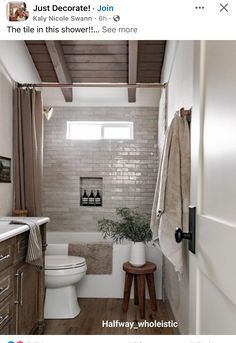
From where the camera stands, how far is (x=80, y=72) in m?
3.78

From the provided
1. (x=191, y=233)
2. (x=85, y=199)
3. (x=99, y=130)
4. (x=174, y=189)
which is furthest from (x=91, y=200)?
(x=191, y=233)

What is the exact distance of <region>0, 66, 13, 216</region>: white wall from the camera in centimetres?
267

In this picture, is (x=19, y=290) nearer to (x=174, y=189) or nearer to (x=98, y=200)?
(x=174, y=189)

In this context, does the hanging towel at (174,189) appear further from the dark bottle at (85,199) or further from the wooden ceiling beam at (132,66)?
the dark bottle at (85,199)

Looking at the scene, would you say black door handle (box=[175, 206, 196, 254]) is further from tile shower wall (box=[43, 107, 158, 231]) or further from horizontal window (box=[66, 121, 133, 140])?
horizontal window (box=[66, 121, 133, 140])

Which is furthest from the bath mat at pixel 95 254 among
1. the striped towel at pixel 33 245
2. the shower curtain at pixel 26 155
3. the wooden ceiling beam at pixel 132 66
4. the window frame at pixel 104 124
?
the wooden ceiling beam at pixel 132 66

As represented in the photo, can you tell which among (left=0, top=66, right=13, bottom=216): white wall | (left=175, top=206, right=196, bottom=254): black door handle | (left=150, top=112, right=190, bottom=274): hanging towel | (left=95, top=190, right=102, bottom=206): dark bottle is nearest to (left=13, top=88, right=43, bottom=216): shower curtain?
(left=0, top=66, right=13, bottom=216): white wall

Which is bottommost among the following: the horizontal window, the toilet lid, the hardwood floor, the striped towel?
the hardwood floor

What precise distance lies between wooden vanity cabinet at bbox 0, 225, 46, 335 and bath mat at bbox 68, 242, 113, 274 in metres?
0.81

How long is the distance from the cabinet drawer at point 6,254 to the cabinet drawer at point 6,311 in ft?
0.56

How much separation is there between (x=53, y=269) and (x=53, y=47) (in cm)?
197
